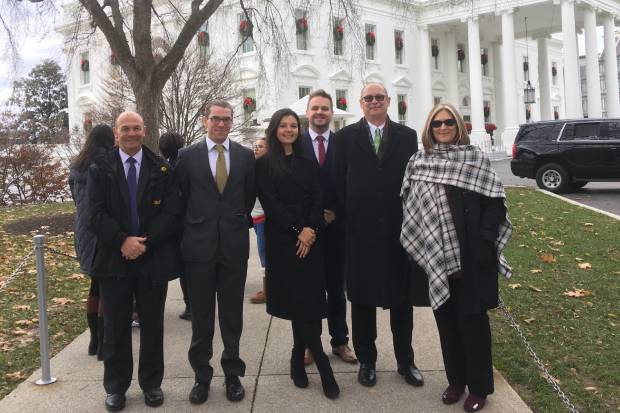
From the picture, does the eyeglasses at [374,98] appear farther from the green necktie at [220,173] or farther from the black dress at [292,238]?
the green necktie at [220,173]

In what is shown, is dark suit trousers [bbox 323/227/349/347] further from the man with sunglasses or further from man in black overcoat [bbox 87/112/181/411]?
man in black overcoat [bbox 87/112/181/411]

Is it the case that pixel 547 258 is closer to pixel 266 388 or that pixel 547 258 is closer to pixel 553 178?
pixel 266 388

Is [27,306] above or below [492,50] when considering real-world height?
below

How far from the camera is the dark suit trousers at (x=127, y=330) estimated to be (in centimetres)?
404

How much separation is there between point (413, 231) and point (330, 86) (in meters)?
33.7

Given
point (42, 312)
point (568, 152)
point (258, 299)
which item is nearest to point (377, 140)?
point (42, 312)

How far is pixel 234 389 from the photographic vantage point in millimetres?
4152

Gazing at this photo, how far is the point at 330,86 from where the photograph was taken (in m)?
36.7

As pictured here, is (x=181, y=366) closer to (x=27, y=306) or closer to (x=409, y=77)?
(x=27, y=306)

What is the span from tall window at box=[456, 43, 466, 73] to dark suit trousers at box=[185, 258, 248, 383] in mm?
45571

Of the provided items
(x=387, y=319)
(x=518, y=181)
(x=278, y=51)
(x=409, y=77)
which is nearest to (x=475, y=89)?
(x=409, y=77)

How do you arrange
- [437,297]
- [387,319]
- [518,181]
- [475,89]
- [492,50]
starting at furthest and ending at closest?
[492,50]
[475,89]
[518,181]
[387,319]
[437,297]

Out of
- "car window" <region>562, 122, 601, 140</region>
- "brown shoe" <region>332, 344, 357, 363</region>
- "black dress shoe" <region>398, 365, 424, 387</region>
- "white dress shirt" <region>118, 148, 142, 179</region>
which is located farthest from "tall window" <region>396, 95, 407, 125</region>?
"white dress shirt" <region>118, 148, 142, 179</region>

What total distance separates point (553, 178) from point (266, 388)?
1416 centimetres
